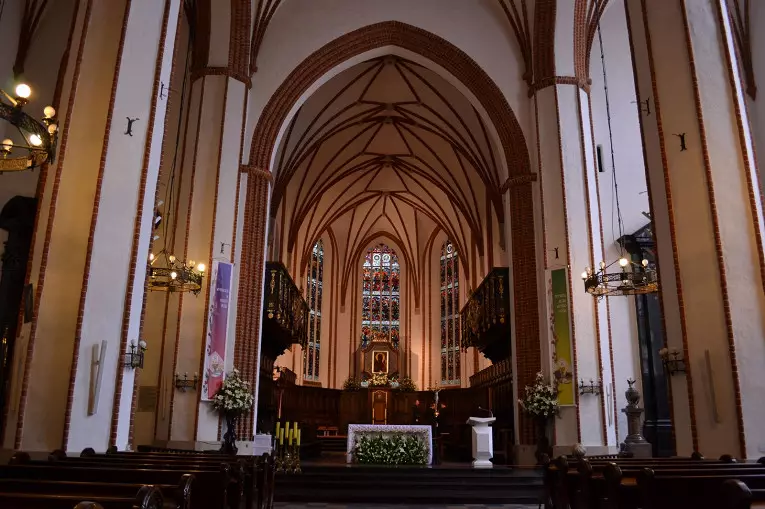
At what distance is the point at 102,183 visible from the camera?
344 inches

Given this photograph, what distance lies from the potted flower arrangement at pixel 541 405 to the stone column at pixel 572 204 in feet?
0.94

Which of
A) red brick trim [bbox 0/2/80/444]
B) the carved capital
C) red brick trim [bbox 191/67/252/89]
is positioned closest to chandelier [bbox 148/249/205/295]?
red brick trim [bbox 0/2/80/444]

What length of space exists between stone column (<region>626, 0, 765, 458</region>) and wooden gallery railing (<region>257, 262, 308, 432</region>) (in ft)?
37.2

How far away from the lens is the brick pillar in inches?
617

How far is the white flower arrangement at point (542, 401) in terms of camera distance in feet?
48.7

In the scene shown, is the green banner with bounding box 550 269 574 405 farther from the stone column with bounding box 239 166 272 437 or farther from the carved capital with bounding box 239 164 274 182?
the carved capital with bounding box 239 164 274 182

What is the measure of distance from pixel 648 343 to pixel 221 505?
15.4m

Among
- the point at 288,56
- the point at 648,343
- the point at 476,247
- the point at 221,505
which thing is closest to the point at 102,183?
the point at 221,505

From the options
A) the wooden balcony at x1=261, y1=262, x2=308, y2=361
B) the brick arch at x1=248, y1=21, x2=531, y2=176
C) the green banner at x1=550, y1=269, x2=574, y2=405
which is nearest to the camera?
the green banner at x1=550, y1=269, x2=574, y2=405

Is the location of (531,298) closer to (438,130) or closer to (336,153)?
(438,130)

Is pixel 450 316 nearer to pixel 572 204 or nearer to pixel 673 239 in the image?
pixel 572 204

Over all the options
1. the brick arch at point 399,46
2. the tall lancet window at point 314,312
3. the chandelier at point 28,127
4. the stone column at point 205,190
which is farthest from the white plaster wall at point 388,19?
the tall lancet window at point 314,312

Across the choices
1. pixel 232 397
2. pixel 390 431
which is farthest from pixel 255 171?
pixel 390 431

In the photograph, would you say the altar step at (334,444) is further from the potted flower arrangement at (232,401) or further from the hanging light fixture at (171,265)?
the hanging light fixture at (171,265)
